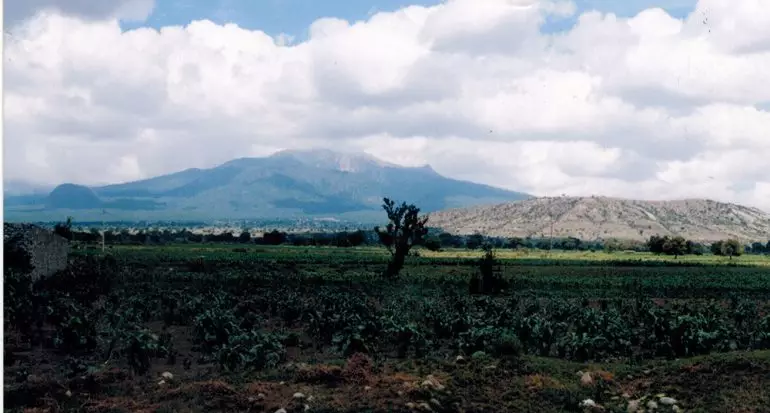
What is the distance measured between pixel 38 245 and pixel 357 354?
927 inches

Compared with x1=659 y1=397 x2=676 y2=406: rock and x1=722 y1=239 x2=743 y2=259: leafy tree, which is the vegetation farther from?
x1=722 y1=239 x2=743 y2=259: leafy tree

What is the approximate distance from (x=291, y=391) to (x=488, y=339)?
673cm

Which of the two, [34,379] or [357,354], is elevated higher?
[357,354]

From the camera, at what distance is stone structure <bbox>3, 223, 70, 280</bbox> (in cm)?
3444

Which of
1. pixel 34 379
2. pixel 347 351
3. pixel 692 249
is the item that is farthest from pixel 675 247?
pixel 34 379

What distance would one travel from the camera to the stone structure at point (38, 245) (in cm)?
3444

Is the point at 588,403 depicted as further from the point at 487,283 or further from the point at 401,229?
the point at 401,229

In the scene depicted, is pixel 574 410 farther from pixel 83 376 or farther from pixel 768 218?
pixel 768 218

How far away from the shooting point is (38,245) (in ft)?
116

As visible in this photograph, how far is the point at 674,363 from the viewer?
1748 centimetres

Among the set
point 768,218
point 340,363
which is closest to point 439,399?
point 340,363

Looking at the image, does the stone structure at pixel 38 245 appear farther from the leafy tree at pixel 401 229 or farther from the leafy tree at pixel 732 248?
the leafy tree at pixel 732 248

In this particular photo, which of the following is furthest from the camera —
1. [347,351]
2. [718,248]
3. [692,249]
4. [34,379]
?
[692,249]

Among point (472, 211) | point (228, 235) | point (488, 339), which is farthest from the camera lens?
point (472, 211)
